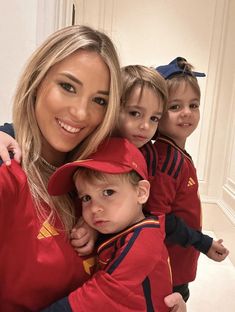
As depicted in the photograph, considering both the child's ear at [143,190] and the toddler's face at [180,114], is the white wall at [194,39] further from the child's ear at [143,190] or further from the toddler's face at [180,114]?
the child's ear at [143,190]

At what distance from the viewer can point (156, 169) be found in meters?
1.18

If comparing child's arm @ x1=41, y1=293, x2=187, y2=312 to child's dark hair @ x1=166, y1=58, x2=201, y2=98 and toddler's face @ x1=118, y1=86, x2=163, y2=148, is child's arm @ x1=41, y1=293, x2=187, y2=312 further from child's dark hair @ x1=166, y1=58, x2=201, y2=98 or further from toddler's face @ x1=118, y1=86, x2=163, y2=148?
child's dark hair @ x1=166, y1=58, x2=201, y2=98

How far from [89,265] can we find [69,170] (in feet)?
0.83

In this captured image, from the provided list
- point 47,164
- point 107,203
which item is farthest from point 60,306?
point 47,164

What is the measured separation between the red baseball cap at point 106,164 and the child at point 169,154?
0.71 feet

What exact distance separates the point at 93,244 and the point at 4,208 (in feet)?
0.91

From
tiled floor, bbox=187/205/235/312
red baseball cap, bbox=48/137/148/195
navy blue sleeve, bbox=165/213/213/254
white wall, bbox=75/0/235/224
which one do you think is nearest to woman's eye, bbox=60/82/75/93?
red baseball cap, bbox=48/137/148/195

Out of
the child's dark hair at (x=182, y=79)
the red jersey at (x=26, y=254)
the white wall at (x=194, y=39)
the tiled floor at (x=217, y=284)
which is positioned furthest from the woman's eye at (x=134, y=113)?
the white wall at (x=194, y=39)

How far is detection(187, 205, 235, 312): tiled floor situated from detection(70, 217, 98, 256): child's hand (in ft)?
5.16

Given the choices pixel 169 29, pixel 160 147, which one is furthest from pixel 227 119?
pixel 160 147

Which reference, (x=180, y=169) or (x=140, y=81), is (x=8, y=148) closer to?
(x=140, y=81)

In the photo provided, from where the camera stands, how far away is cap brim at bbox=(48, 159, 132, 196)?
78 cm

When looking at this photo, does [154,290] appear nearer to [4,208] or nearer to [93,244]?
[93,244]

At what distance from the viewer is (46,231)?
758 mm
